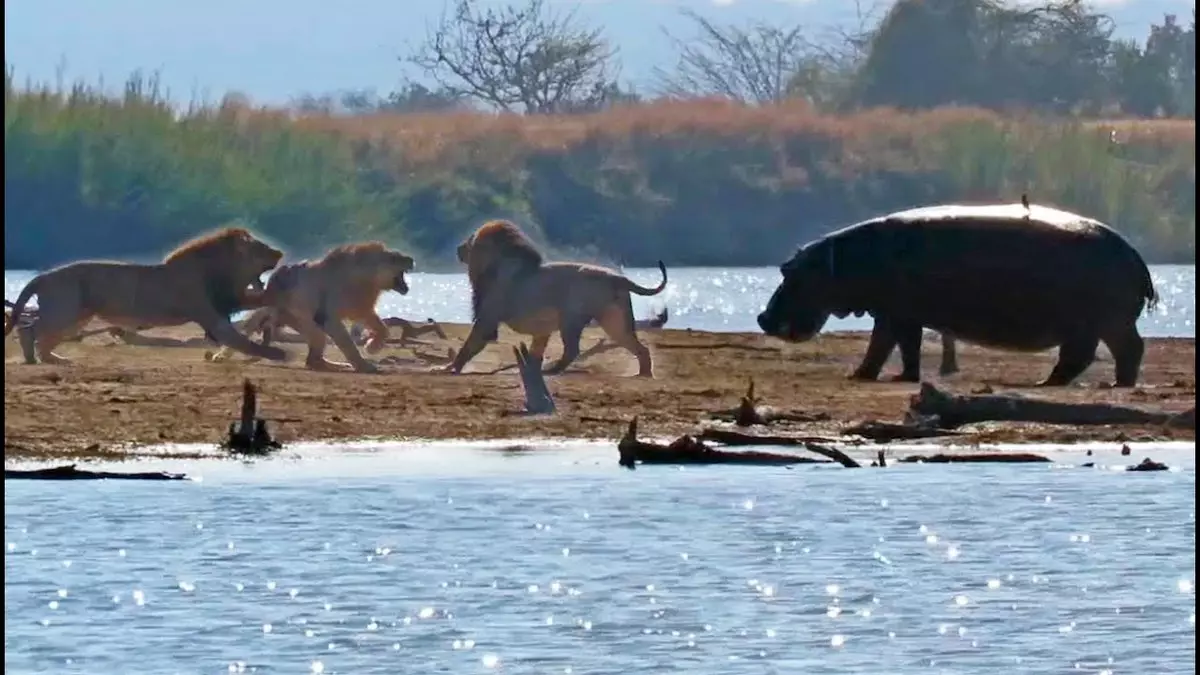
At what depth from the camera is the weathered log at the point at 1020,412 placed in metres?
16.2

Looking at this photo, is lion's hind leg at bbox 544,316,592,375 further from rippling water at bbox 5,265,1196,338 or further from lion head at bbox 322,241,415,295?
rippling water at bbox 5,265,1196,338

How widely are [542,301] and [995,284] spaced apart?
8.46 feet

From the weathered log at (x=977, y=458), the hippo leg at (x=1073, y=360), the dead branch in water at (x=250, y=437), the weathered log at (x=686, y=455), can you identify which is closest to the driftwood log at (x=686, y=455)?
the weathered log at (x=686, y=455)

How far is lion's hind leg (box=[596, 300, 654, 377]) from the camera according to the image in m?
19.2

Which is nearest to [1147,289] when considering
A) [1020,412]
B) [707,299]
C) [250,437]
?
[1020,412]

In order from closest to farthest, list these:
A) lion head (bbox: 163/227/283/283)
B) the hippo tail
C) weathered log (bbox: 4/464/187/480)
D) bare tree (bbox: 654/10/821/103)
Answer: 1. weathered log (bbox: 4/464/187/480)
2. the hippo tail
3. lion head (bbox: 163/227/283/283)
4. bare tree (bbox: 654/10/821/103)

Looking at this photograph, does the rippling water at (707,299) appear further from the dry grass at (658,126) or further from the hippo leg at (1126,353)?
the hippo leg at (1126,353)

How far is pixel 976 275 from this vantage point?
62.1 ft

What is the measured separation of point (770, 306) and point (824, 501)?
5740mm

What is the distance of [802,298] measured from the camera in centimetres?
1972

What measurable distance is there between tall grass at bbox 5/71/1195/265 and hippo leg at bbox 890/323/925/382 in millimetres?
28582

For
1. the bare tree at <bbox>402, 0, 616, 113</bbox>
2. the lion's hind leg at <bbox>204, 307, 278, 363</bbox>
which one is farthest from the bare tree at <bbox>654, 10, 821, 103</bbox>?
the lion's hind leg at <bbox>204, 307, 278, 363</bbox>

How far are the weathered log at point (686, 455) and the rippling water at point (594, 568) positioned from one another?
0.28 ft

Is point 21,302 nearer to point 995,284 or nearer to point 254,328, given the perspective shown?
point 254,328
